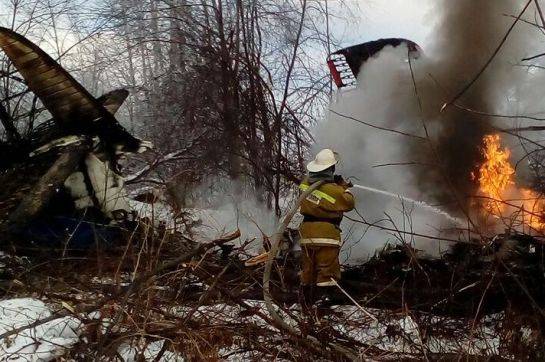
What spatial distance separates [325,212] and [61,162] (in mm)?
3796

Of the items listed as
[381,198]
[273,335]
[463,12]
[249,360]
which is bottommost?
[249,360]

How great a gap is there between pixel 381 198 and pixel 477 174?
5.69 ft

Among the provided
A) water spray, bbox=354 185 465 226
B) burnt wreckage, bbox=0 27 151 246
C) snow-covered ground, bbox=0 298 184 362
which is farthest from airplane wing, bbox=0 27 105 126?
water spray, bbox=354 185 465 226

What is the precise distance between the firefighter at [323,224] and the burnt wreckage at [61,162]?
9.18 feet

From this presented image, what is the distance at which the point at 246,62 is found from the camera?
1030 centimetres

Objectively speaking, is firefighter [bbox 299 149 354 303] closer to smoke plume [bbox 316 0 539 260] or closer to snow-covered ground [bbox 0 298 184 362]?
snow-covered ground [bbox 0 298 184 362]

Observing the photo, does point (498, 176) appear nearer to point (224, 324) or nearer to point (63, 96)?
point (224, 324)

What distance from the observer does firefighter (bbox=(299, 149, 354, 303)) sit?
5.14 metres

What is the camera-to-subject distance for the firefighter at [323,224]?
5.14 metres

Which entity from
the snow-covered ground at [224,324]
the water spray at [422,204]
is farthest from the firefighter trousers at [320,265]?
the water spray at [422,204]

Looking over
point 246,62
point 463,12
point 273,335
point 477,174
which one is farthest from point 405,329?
point 463,12

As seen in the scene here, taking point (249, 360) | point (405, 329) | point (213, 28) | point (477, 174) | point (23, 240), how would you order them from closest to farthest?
point (249, 360) → point (405, 329) → point (23, 240) → point (477, 174) → point (213, 28)

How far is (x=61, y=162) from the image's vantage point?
22.8 feet

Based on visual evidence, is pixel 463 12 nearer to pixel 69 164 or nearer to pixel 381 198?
pixel 381 198
